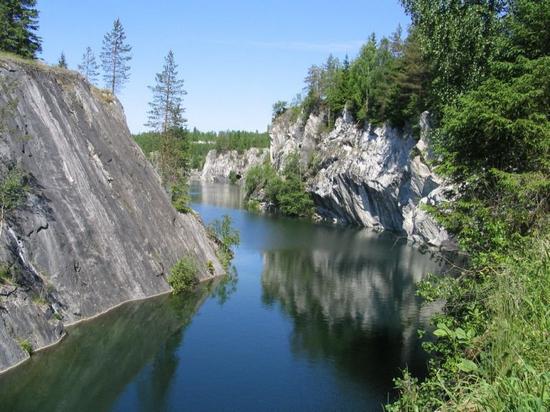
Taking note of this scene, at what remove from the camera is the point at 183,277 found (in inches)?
1478

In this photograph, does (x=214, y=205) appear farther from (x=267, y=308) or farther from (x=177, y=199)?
(x=267, y=308)

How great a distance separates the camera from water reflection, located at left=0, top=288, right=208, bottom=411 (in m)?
20.6

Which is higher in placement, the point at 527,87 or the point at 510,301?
the point at 527,87

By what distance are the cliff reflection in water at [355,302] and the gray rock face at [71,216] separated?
8.62 metres

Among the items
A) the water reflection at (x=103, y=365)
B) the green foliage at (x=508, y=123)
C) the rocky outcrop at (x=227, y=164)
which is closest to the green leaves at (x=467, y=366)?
the green foliage at (x=508, y=123)

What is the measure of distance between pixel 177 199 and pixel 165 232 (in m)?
9.72

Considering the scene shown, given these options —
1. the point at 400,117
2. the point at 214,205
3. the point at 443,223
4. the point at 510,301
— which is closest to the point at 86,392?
the point at 443,223

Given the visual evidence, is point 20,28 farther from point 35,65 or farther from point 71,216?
point 71,216

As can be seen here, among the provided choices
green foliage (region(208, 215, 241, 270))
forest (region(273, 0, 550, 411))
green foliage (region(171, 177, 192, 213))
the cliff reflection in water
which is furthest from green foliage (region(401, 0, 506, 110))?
green foliage (region(208, 215, 241, 270))

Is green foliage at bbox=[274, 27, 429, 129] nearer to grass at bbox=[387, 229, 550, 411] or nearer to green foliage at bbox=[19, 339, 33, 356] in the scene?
green foliage at bbox=[19, 339, 33, 356]

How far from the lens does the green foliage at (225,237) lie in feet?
159

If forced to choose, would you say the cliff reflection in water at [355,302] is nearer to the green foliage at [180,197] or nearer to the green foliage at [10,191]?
the green foliage at [180,197]

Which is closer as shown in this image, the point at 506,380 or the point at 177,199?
the point at 506,380

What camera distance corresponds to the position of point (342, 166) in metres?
77.8
